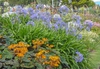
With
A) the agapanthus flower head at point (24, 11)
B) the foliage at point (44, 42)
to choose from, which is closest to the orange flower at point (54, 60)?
the foliage at point (44, 42)

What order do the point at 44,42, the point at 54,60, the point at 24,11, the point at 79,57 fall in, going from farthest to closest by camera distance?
the point at 24,11
the point at 79,57
the point at 44,42
the point at 54,60

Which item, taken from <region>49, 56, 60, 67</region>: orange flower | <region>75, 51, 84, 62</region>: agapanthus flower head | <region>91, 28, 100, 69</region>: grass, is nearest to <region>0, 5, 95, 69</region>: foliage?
<region>75, 51, 84, 62</region>: agapanthus flower head

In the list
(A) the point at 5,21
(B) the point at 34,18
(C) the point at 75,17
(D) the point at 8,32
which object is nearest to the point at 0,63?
(D) the point at 8,32

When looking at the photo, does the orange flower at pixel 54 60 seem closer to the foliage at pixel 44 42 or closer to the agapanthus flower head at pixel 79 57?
the foliage at pixel 44 42

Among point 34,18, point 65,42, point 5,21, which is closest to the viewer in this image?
point 65,42

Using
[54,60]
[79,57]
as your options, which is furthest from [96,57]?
[54,60]

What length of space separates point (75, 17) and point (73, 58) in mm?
2348

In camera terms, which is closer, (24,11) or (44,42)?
(44,42)

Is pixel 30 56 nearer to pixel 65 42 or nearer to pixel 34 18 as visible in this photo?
pixel 65 42

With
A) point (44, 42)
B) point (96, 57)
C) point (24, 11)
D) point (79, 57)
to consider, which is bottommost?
point (96, 57)

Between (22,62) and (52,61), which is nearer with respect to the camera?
(52,61)

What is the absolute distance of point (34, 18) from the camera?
7598mm

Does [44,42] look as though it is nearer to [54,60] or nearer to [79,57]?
[79,57]

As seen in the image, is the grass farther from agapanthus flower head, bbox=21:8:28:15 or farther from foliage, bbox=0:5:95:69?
agapanthus flower head, bbox=21:8:28:15
